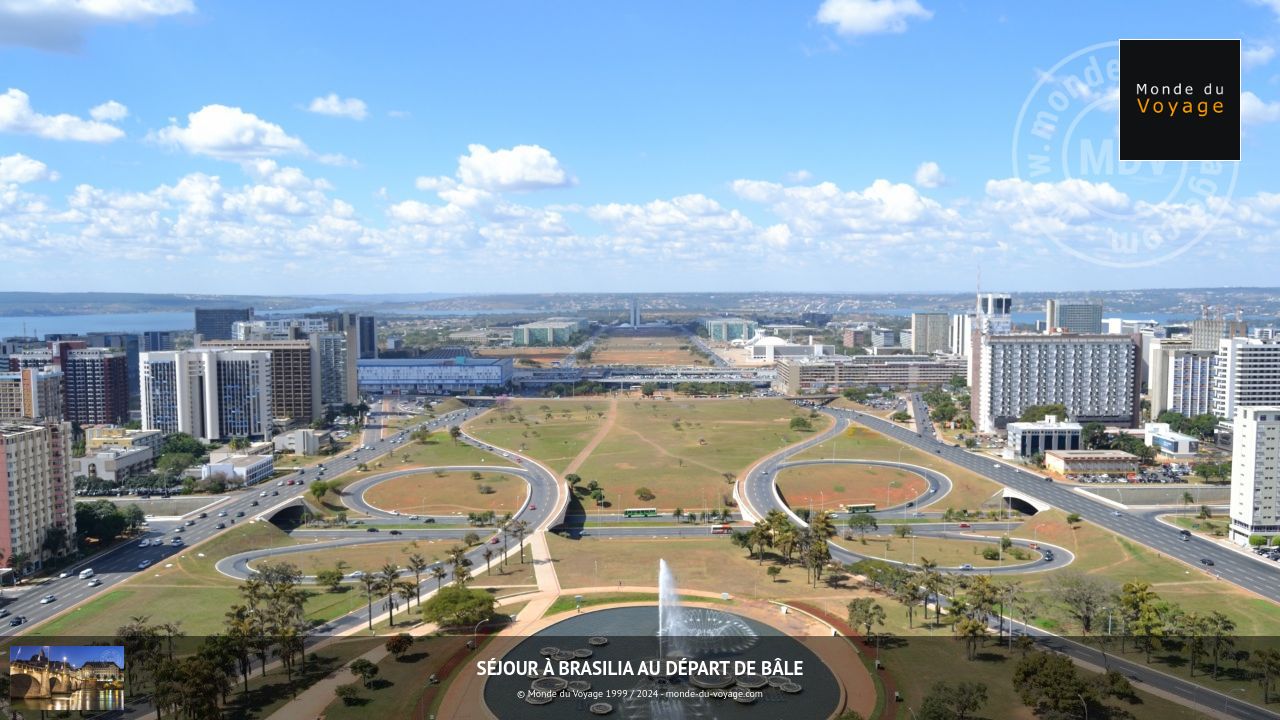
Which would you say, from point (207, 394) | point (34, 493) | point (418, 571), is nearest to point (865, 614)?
point (418, 571)

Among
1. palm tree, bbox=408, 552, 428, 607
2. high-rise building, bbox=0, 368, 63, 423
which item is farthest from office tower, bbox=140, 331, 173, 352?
palm tree, bbox=408, 552, 428, 607

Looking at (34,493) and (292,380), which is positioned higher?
(292,380)

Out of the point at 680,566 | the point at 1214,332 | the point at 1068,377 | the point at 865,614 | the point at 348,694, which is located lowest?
the point at 348,694

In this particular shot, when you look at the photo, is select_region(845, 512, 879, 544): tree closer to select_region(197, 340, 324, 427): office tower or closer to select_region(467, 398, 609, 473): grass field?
select_region(467, 398, 609, 473): grass field

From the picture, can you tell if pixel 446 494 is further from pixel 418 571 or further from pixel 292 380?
pixel 292 380

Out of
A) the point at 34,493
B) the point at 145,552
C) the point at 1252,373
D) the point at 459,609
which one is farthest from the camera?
the point at 1252,373

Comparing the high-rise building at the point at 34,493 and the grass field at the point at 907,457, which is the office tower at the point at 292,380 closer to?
the high-rise building at the point at 34,493
